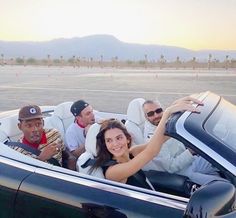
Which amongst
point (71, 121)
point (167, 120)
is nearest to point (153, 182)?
point (167, 120)

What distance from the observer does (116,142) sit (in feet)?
8.43

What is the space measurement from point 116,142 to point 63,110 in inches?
64.6

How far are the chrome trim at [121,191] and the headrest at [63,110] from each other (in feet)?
5.96

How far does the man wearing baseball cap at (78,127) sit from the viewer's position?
Result: 359 centimetres

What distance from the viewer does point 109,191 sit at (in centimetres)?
194

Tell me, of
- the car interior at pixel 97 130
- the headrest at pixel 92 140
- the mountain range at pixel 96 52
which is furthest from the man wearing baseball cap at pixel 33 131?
the mountain range at pixel 96 52

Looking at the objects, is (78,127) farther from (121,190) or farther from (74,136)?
(121,190)

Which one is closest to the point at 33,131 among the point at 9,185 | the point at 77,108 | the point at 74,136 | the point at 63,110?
the point at 74,136

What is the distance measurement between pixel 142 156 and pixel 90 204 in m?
0.59

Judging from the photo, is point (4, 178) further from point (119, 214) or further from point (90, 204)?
point (119, 214)

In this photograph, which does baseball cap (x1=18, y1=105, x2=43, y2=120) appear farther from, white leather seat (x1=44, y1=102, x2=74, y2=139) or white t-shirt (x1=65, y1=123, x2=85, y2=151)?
white leather seat (x1=44, y1=102, x2=74, y2=139)

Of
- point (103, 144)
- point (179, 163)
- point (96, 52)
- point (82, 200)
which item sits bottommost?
point (96, 52)

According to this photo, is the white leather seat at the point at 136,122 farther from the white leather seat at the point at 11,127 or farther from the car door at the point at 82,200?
the car door at the point at 82,200

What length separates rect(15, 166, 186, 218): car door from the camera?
1.80 metres
